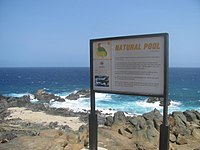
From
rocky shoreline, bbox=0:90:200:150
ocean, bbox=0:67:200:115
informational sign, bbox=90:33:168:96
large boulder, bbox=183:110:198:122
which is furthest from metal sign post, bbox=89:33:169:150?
ocean, bbox=0:67:200:115

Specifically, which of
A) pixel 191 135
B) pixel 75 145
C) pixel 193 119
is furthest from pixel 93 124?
pixel 193 119

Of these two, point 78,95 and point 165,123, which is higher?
point 165,123

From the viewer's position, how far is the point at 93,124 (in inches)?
239

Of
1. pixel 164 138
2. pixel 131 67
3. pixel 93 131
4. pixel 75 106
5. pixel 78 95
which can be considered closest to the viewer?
pixel 164 138

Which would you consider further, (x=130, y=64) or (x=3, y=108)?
(x=3, y=108)

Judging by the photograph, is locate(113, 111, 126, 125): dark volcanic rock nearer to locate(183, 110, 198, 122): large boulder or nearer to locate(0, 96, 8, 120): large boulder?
locate(183, 110, 198, 122): large boulder

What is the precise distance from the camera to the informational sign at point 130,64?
4.83 m

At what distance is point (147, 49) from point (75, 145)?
→ 3595 mm

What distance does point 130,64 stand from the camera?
5234 mm

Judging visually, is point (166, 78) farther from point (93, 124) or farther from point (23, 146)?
point (23, 146)

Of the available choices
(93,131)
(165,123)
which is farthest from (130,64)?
(93,131)

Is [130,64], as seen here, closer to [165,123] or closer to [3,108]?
[165,123]

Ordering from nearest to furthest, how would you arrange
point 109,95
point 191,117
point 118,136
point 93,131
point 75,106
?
point 93,131 < point 118,136 < point 191,117 < point 75,106 < point 109,95

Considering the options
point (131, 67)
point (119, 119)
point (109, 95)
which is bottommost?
point (109, 95)
